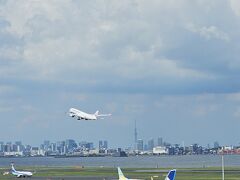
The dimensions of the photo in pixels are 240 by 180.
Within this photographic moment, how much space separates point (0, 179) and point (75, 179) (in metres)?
24.2

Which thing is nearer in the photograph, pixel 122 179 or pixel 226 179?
pixel 122 179

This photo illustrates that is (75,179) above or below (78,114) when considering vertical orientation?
below

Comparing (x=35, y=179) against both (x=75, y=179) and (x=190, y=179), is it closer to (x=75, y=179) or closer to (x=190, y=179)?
(x=75, y=179)

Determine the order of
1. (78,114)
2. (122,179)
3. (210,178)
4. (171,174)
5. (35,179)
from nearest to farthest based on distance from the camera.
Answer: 1. (171,174)
2. (122,179)
3. (78,114)
4. (210,178)
5. (35,179)

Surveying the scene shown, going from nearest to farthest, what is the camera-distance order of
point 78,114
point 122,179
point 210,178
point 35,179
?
point 122,179
point 78,114
point 210,178
point 35,179

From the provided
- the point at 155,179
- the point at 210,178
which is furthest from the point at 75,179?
the point at 210,178

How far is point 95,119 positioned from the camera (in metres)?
171

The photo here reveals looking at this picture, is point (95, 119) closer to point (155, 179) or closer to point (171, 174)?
point (155, 179)

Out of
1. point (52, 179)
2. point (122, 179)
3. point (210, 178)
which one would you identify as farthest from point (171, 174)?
point (52, 179)

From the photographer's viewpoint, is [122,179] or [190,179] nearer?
[122,179]

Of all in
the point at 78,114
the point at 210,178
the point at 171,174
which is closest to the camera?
the point at 171,174

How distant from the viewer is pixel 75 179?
616ft

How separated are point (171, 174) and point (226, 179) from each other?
65.2 meters

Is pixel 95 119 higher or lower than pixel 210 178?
higher
